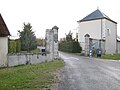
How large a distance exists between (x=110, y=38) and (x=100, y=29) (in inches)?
118

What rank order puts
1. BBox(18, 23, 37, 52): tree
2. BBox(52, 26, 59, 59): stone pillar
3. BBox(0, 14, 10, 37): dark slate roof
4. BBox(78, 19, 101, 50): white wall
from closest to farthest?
BBox(0, 14, 10, 37): dark slate roof < BBox(52, 26, 59, 59): stone pillar < BBox(18, 23, 37, 52): tree < BBox(78, 19, 101, 50): white wall

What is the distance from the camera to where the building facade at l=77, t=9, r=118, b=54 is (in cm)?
4616

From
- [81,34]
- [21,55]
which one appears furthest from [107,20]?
[21,55]

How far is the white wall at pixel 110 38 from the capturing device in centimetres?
4617

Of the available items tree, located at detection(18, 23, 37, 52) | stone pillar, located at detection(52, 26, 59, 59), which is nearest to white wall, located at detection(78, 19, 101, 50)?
tree, located at detection(18, 23, 37, 52)

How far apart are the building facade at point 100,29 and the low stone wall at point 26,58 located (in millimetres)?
20313

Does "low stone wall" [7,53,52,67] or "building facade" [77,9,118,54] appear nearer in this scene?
"low stone wall" [7,53,52,67]

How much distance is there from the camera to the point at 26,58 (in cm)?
2166

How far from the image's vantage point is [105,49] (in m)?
43.5

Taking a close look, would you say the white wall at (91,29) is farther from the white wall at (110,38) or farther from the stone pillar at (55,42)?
the stone pillar at (55,42)

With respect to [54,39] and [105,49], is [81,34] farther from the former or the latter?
[54,39]

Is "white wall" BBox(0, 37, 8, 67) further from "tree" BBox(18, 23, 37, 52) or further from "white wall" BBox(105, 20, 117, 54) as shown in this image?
"white wall" BBox(105, 20, 117, 54)

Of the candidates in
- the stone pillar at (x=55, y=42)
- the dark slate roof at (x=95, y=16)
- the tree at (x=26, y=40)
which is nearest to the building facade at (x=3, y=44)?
the stone pillar at (x=55, y=42)

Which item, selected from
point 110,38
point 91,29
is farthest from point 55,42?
point 110,38
